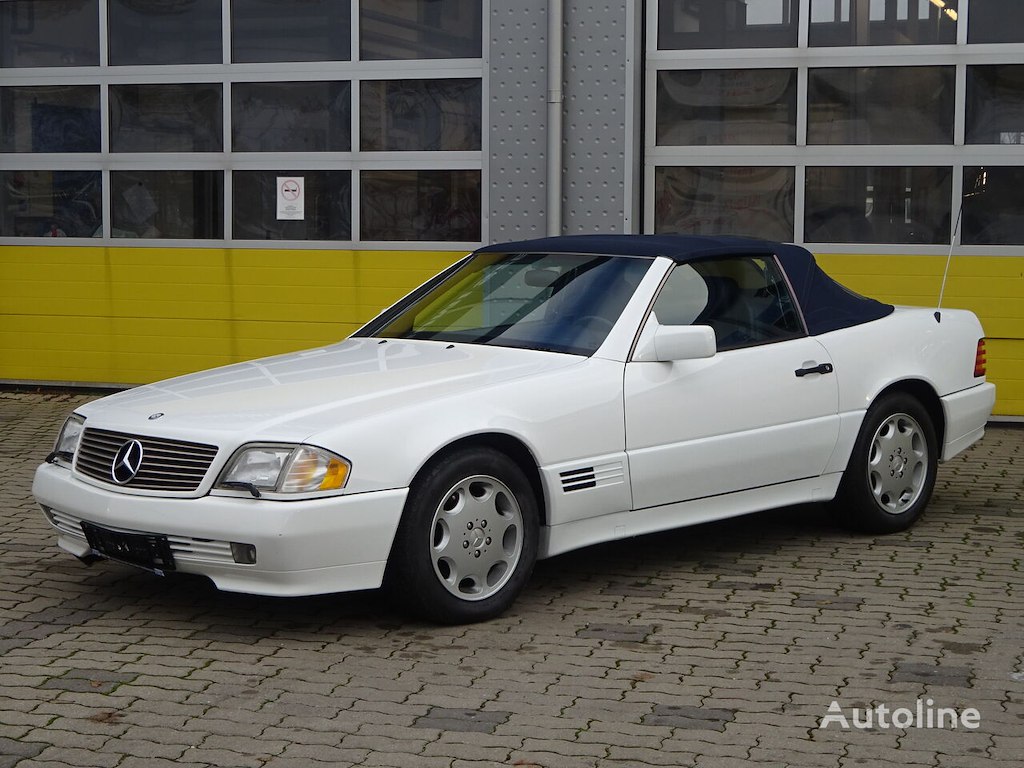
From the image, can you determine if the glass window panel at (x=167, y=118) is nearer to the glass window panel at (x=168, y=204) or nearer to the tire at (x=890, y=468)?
the glass window panel at (x=168, y=204)

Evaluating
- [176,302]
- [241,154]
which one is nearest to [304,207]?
[241,154]

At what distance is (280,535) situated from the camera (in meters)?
5.04

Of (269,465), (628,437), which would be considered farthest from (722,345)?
(269,465)

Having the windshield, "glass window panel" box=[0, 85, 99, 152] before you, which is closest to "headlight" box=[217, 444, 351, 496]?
the windshield

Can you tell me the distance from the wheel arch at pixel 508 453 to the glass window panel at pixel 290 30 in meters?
7.10

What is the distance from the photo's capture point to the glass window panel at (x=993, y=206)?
11.0 metres

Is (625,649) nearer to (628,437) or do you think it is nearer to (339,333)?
(628,437)

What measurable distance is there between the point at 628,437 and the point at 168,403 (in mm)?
1815

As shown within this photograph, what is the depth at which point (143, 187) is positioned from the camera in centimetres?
1252

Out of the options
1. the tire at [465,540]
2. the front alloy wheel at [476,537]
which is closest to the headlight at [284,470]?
the tire at [465,540]

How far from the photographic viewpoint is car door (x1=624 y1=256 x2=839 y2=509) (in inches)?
238

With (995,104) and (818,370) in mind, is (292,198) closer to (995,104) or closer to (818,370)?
(995,104)

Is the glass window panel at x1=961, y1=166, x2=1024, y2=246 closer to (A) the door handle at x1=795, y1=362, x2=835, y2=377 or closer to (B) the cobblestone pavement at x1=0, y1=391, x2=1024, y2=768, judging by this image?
(B) the cobblestone pavement at x1=0, y1=391, x2=1024, y2=768

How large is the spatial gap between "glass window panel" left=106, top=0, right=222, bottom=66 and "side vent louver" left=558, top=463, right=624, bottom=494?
7649 mm
